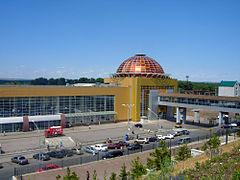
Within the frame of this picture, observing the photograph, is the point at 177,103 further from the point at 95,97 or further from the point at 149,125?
the point at 95,97

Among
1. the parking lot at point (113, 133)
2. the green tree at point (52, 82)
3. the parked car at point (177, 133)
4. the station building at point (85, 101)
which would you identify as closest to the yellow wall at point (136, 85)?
the station building at point (85, 101)

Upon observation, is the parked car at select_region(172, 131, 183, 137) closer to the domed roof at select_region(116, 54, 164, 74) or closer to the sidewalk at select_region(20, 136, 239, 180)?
the sidewalk at select_region(20, 136, 239, 180)

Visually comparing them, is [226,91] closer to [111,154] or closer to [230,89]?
[230,89]

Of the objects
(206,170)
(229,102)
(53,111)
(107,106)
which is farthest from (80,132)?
(206,170)

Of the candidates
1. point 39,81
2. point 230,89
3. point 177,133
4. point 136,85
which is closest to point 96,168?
point 177,133

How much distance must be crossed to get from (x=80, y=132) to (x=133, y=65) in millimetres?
27114

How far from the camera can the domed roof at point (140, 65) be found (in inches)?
2509

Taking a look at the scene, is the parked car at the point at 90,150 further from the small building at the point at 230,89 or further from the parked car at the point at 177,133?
the small building at the point at 230,89

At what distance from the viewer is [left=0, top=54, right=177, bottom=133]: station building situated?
42.3 meters

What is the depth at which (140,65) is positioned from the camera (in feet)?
210

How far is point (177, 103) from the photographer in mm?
52375

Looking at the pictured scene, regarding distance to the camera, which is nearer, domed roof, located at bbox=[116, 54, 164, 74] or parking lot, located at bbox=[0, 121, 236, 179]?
parking lot, located at bbox=[0, 121, 236, 179]

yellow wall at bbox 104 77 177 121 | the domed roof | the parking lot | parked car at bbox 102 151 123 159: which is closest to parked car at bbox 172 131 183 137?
the parking lot

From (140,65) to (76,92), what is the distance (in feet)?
70.8
